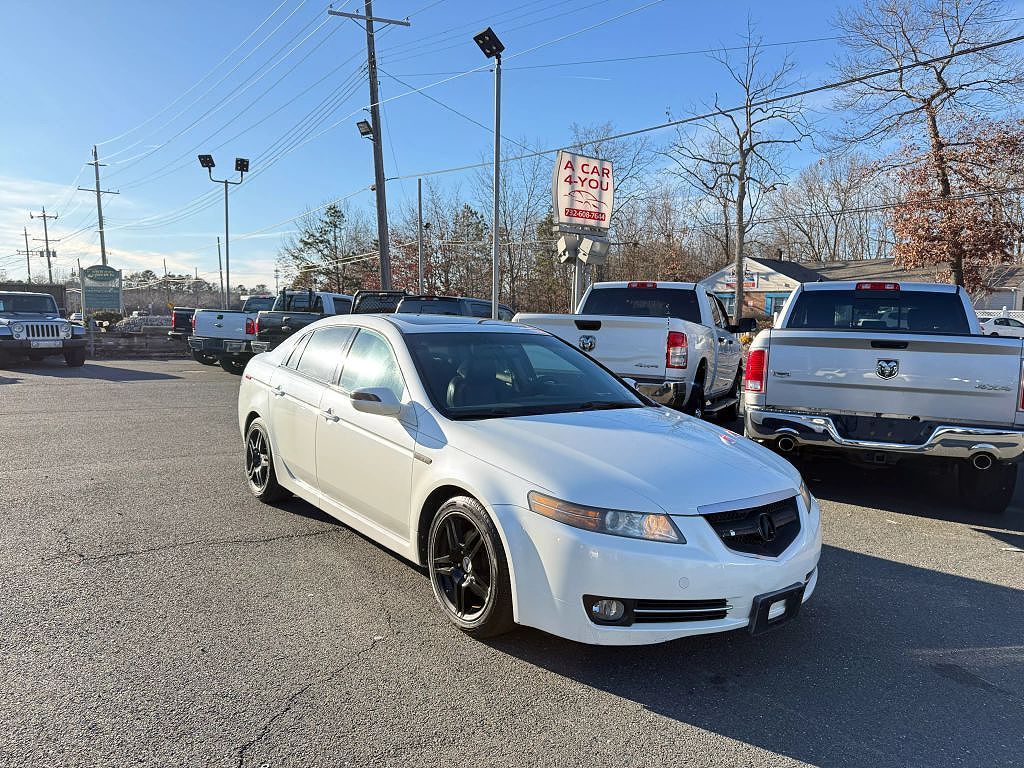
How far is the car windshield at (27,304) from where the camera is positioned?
55.7 feet

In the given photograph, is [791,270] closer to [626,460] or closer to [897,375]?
[897,375]

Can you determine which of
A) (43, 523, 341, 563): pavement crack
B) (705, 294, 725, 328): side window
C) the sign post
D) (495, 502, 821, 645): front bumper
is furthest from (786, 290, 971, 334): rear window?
the sign post

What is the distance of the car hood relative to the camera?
3031 mm

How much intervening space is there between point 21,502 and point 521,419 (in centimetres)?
438

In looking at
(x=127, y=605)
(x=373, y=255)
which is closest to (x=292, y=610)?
(x=127, y=605)

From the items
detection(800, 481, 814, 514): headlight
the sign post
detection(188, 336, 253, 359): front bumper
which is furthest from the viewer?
detection(188, 336, 253, 359): front bumper

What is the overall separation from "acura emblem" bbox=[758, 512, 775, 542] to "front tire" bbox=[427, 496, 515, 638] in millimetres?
1144

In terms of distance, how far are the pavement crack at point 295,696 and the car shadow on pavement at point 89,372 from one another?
1381 cm

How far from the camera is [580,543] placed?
2.92 m

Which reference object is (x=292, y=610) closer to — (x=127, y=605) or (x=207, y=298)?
(x=127, y=605)

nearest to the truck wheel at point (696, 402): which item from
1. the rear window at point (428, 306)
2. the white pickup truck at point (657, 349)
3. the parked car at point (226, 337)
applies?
the white pickup truck at point (657, 349)

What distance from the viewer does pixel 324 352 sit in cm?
502

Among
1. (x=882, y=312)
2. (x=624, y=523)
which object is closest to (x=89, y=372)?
(x=882, y=312)

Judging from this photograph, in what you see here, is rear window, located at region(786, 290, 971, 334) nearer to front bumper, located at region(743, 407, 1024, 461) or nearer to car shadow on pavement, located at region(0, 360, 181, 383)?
front bumper, located at region(743, 407, 1024, 461)
